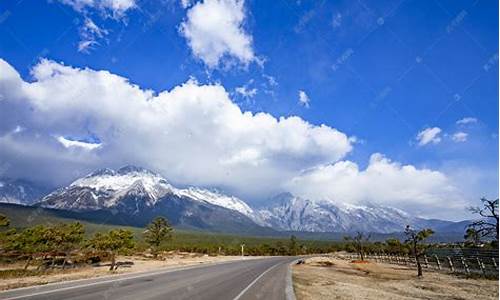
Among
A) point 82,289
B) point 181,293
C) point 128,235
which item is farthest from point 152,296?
point 128,235

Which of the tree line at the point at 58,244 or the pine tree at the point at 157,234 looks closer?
the tree line at the point at 58,244

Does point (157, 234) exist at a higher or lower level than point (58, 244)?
higher

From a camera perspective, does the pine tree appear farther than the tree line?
Yes

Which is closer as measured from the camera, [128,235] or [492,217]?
[492,217]

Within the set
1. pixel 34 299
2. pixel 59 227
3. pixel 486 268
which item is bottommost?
pixel 34 299

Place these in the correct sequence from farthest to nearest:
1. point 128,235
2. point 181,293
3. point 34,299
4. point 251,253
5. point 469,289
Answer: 1. point 251,253
2. point 128,235
3. point 469,289
4. point 181,293
5. point 34,299

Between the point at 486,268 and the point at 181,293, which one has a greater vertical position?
the point at 486,268

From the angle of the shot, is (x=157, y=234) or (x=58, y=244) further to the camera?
(x=157, y=234)

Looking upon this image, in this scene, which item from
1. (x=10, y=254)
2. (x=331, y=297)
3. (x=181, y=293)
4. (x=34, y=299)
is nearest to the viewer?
(x=34, y=299)

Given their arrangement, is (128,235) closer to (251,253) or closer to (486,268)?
(486,268)

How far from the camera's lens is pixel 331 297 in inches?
728

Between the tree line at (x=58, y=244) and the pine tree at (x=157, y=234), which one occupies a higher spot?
the pine tree at (x=157, y=234)

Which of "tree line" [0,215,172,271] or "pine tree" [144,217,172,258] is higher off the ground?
"pine tree" [144,217,172,258]

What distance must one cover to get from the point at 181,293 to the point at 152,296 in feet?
5.54
